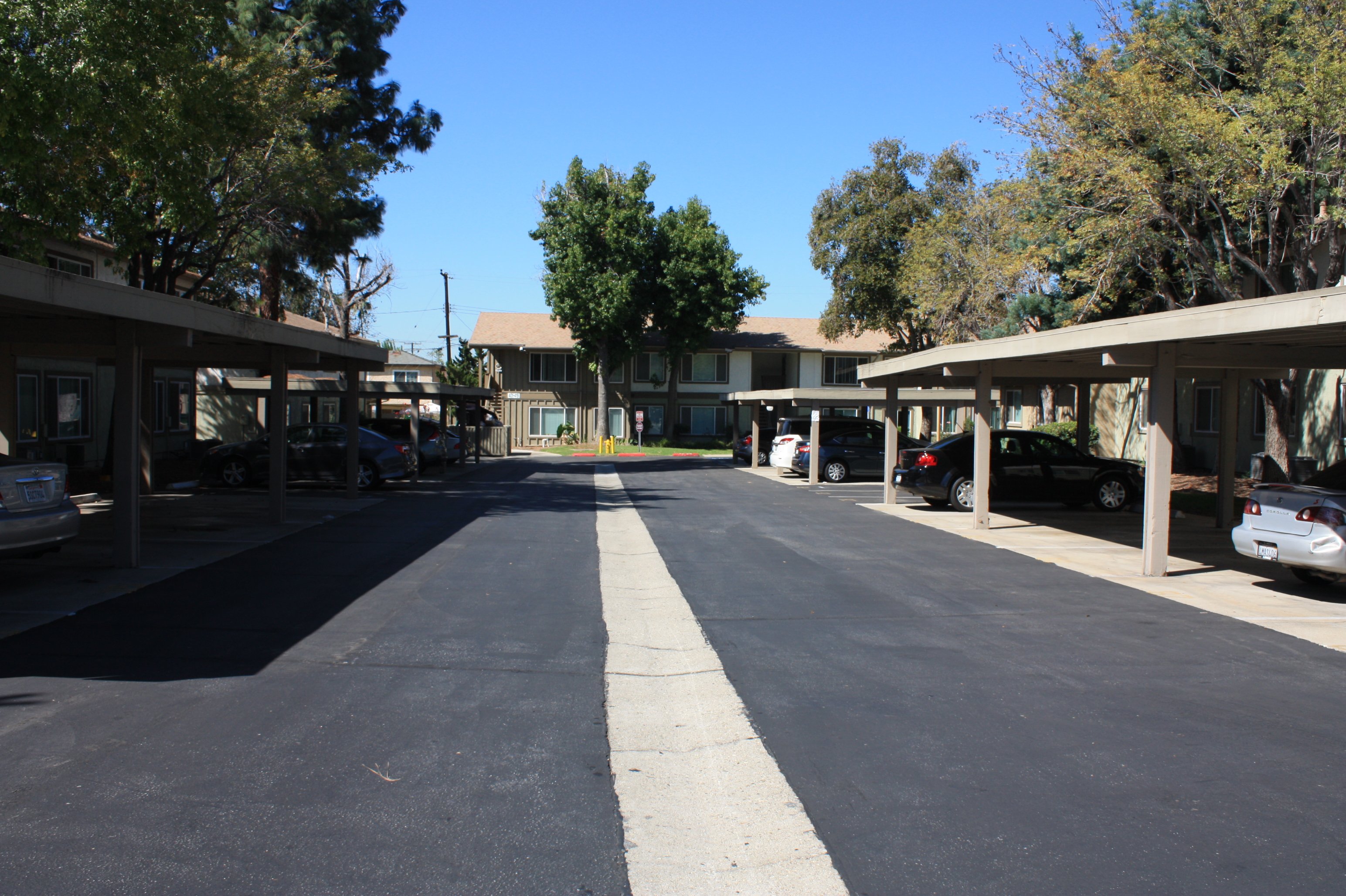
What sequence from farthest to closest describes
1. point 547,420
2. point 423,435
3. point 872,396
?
point 547,420, point 423,435, point 872,396

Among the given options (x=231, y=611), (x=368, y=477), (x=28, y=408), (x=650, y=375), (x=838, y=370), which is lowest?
(x=231, y=611)

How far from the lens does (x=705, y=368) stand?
5041 centimetres

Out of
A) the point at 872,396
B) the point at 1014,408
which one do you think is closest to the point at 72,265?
the point at 872,396

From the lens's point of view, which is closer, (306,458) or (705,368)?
(306,458)

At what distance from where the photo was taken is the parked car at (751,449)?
33000mm

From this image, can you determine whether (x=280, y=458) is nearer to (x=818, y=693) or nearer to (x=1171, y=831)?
(x=818, y=693)

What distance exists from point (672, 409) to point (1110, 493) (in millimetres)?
31576

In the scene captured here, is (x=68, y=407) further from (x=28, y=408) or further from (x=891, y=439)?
(x=891, y=439)

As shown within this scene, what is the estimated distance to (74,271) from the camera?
23234 mm

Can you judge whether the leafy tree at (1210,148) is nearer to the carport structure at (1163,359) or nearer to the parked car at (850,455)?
the carport structure at (1163,359)

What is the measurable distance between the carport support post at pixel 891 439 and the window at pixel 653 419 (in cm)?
2899

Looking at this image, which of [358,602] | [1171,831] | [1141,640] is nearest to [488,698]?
[358,602]

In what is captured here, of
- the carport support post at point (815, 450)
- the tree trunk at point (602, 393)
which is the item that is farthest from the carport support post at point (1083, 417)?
the tree trunk at point (602, 393)

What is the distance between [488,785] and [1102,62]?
19.1 m
